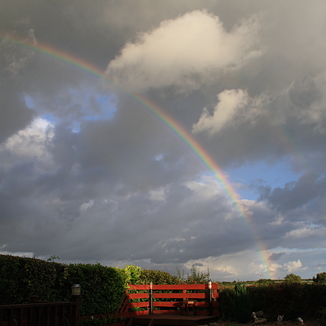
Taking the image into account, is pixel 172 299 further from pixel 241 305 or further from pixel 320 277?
pixel 320 277

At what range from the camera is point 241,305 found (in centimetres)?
1322

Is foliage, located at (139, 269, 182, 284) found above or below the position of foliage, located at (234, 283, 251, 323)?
above

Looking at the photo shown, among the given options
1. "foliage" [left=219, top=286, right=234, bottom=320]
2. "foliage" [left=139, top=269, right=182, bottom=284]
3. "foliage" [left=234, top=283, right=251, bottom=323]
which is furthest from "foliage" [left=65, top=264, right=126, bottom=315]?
"foliage" [left=234, top=283, right=251, bottom=323]

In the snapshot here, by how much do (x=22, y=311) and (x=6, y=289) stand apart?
8.13 feet

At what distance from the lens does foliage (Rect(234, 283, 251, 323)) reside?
1307 cm

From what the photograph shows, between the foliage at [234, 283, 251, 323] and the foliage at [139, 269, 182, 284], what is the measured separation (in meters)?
3.96

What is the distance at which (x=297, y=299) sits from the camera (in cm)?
1305

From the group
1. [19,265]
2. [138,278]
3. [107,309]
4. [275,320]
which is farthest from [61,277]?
[275,320]

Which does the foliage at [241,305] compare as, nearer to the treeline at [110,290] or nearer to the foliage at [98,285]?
the treeline at [110,290]

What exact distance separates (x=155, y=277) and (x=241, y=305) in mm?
4351

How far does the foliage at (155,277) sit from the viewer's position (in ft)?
52.2

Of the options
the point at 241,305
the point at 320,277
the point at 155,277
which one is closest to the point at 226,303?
the point at 241,305

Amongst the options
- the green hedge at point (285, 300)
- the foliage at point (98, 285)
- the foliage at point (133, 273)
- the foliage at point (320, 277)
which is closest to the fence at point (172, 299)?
the foliage at point (133, 273)

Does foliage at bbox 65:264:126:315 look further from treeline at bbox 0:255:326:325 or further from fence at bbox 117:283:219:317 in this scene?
fence at bbox 117:283:219:317
